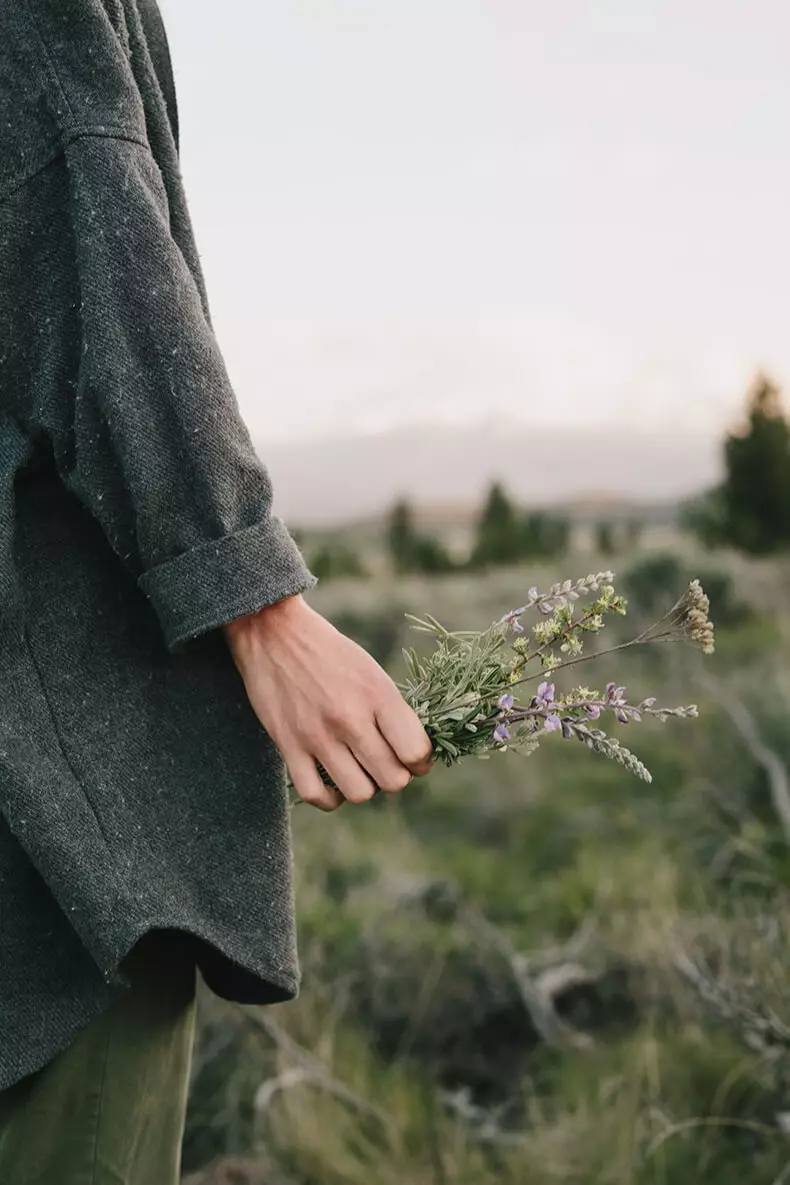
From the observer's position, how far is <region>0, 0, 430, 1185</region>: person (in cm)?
Answer: 102

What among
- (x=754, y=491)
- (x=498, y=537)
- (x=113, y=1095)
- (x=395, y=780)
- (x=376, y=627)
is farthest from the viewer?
(x=498, y=537)

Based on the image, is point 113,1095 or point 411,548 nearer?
point 113,1095

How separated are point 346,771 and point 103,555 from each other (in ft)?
0.98

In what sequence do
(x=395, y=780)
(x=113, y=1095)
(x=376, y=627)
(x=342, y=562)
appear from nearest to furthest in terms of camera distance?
(x=395, y=780) < (x=113, y=1095) < (x=376, y=627) < (x=342, y=562)

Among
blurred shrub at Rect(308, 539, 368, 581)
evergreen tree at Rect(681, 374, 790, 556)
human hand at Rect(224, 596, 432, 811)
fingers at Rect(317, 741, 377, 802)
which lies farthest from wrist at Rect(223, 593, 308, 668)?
evergreen tree at Rect(681, 374, 790, 556)

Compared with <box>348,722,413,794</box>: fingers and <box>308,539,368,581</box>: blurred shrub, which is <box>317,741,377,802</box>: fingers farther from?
<box>308,539,368,581</box>: blurred shrub

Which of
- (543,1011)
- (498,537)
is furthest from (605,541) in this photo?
(543,1011)

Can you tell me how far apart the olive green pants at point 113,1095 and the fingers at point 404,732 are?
0.31 m

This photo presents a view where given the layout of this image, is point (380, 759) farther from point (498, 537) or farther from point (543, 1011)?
point (498, 537)

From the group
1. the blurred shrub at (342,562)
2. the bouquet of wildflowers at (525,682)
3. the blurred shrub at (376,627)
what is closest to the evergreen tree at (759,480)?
the blurred shrub at (342,562)

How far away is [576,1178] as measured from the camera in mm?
2695

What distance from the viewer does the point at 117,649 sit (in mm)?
1110

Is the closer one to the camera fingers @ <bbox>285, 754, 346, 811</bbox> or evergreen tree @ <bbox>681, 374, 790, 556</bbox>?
fingers @ <bbox>285, 754, 346, 811</bbox>

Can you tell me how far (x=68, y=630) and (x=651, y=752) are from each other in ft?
19.2
